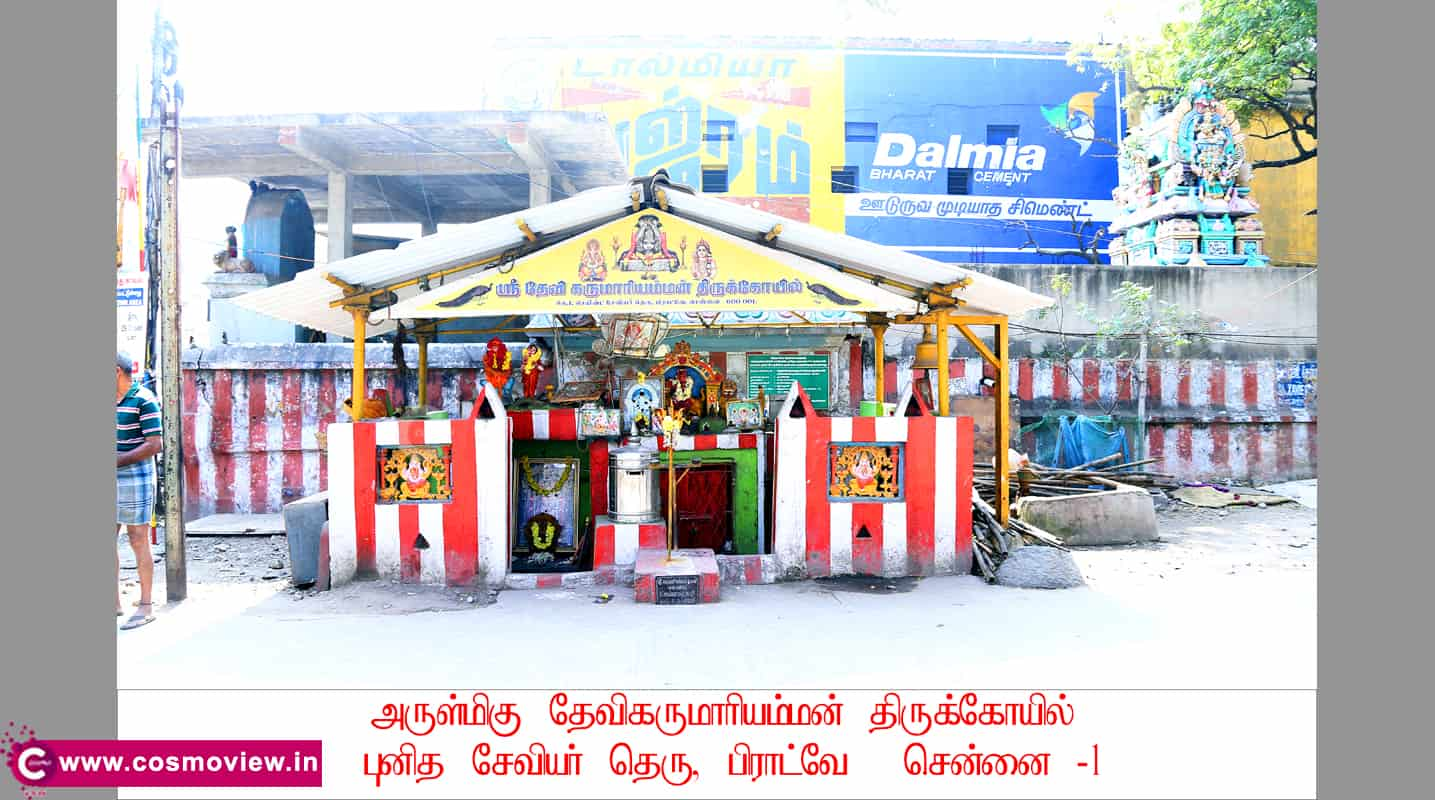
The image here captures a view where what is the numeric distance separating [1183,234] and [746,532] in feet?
38.3

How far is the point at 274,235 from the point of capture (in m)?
14.1

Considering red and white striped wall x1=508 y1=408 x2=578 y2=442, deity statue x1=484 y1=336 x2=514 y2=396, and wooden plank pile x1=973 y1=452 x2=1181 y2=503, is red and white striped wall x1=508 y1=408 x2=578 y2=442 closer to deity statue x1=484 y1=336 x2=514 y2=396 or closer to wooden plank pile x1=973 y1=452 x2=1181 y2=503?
deity statue x1=484 y1=336 x2=514 y2=396

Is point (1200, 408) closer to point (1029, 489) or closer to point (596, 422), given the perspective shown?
point (1029, 489)

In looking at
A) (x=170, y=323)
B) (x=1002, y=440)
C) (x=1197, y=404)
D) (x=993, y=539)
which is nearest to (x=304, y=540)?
(x=170, y=323)

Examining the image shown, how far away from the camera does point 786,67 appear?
78.7 feet

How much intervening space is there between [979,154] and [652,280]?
1915 centimetres

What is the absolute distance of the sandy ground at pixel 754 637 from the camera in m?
5.21

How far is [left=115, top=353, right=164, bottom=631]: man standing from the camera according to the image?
645 cm

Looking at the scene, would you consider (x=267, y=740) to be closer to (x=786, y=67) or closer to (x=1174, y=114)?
(x=1174, y=114)

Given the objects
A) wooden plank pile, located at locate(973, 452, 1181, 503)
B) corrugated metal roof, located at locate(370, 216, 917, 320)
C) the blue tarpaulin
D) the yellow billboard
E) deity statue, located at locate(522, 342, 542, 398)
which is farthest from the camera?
the yellow billboard

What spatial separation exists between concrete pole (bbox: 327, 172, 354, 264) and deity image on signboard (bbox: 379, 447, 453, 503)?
7.65 m

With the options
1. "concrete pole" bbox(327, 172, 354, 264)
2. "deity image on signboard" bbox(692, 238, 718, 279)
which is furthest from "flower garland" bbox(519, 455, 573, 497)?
"concrete pole" bbox(327, 172, 354, 264)
